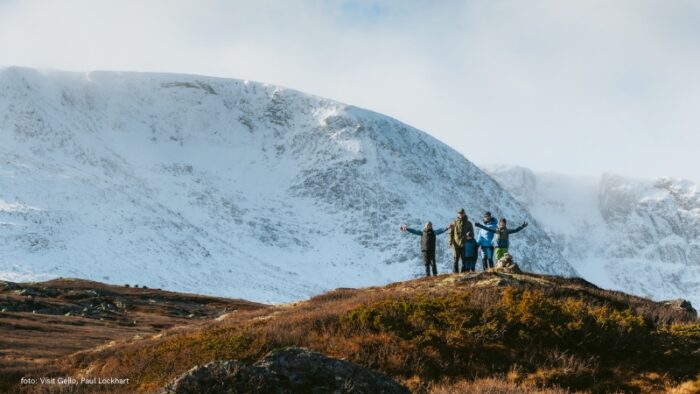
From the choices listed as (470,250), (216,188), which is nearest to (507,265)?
(470,250)

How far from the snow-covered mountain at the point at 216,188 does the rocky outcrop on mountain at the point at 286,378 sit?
75530mm

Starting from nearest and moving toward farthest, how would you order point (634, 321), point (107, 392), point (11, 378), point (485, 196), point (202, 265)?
point (107, 392), point (634, 321), point (11, 378), point (202, 265), point (485, 196)

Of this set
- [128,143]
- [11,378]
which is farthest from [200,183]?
[11,378]

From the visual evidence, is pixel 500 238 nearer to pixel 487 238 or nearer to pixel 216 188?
pixel 487 238

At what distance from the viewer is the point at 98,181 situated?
115125 mm

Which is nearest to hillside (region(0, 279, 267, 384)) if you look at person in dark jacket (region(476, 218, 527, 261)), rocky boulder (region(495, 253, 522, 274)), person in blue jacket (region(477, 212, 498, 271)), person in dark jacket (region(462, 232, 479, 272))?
person in dark jacket (region(462, 232, 479, 272))

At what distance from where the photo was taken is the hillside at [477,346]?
36.7 ft

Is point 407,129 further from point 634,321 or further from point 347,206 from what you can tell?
point 634,321

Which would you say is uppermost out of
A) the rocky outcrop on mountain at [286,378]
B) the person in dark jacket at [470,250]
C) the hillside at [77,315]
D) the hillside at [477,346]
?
the person in dark jacket at [470,250]

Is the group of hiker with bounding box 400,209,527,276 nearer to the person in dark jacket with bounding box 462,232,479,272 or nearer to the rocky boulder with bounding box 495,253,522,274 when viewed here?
the person in dark jacket with bounding box 462,232,479,272

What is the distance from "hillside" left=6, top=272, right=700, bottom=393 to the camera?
11180mm

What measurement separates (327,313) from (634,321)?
20.4 ft

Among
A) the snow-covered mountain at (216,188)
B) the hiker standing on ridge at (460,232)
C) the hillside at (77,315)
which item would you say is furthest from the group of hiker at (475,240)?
the snow-covered mountain at (216,188)

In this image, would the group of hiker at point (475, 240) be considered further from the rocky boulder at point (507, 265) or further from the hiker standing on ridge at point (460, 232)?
the rocky boulder at point (507, 265)
